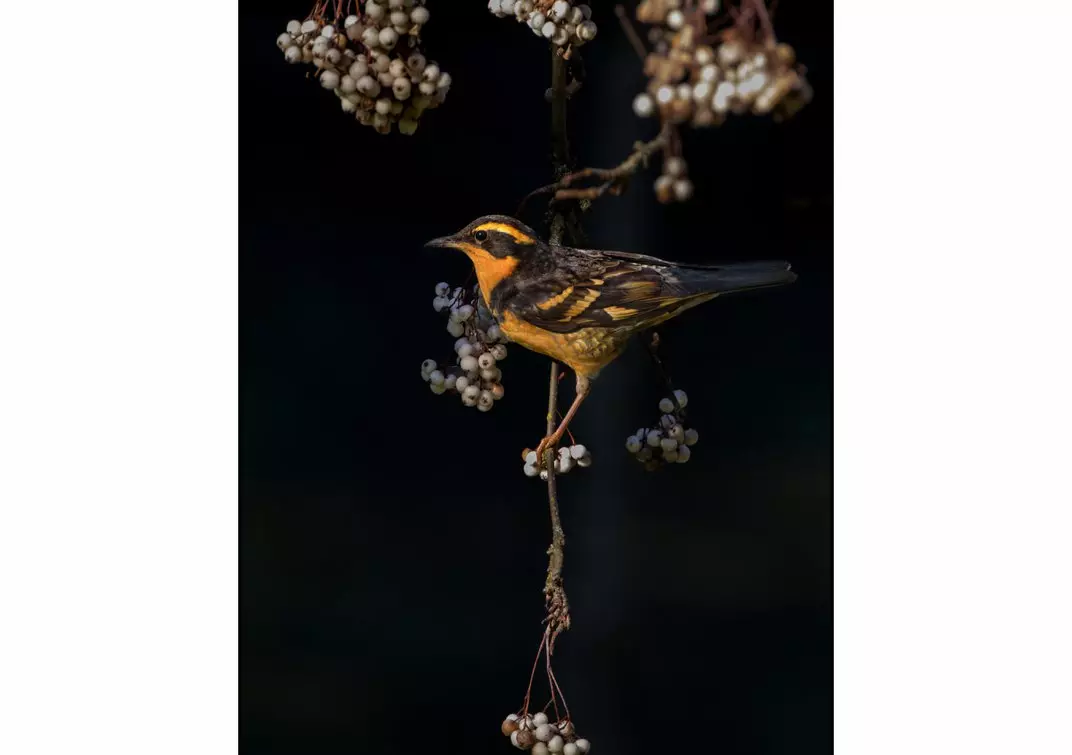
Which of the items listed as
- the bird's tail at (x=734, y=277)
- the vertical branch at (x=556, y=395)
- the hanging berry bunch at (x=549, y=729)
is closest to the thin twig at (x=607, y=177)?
the vertical branch at (x=556, y=395)

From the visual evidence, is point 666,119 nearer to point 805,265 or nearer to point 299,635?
point 805,265

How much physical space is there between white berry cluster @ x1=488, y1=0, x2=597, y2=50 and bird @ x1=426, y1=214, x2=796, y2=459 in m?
0.22

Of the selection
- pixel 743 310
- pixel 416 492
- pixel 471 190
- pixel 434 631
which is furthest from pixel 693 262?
pixel 434 631

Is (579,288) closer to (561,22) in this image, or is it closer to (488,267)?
(488,267)

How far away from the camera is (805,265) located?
155cm

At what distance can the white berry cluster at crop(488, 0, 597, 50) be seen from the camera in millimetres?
1399

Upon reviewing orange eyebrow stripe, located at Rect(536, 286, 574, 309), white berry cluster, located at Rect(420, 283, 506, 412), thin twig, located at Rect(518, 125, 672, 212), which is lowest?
white berry cluster, located at Rect(420, 283, 506, 412)

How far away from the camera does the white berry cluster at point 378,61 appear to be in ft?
4.65

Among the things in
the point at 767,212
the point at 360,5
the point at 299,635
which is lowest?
the point at 299,635

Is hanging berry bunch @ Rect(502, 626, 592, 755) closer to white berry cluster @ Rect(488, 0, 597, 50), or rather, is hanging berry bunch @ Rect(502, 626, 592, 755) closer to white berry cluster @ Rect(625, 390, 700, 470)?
white berry cluster @ Rect(625, 390, 700, 470)

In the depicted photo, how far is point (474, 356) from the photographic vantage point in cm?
153

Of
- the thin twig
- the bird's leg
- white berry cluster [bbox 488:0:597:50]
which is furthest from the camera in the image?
the bird's leg

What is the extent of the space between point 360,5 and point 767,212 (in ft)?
1.82

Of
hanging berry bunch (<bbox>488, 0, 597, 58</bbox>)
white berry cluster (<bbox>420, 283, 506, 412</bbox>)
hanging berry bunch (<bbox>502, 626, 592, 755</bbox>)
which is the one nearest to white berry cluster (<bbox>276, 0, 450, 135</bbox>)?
hanging berry bunch (<bbox>488, 0, 597, 58</bbox>)
